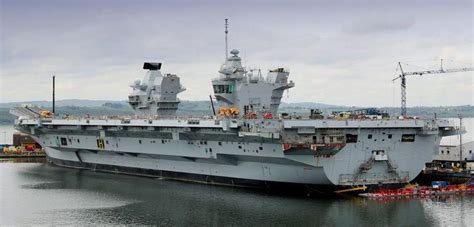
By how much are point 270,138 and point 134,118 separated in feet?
37.2

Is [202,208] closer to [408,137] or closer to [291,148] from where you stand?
[291,148]

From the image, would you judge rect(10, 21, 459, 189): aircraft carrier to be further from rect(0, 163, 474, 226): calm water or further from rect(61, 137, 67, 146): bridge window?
rect(0, 163, 474, 226): calm water

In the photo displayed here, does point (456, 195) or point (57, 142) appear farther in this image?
point (57, 142)

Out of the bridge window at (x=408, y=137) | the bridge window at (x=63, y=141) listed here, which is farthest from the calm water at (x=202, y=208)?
the bridge window at (x=63, y=141)

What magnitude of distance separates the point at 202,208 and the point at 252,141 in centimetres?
440

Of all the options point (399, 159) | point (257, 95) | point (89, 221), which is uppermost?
point (257, 95)

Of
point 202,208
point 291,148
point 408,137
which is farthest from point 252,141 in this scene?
point 408,137

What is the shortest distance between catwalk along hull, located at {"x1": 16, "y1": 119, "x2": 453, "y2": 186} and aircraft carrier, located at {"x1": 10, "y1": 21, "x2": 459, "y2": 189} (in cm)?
5

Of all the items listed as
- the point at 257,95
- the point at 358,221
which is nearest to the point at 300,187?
the point at 358,221

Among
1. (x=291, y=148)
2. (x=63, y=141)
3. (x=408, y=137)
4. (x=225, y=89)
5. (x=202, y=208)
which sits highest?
(x=225, y=89)

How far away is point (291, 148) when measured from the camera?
29.5 m

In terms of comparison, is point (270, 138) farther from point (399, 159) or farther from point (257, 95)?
point (257, 95)

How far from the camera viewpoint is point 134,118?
1521 inches

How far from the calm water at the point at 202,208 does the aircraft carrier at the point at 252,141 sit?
47.4 inches
